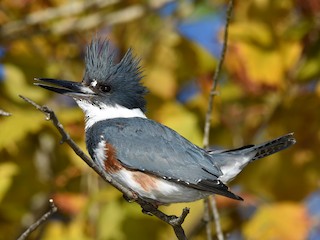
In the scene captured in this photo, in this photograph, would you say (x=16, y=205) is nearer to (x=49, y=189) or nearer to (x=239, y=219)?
(x=49, y=189)

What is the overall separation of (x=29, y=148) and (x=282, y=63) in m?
1.62

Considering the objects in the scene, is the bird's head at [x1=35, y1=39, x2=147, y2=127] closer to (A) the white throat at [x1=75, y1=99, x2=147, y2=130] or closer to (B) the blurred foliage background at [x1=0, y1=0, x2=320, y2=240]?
(A) the white throat at [x1=75, y1=99, x2=147, y2=130]

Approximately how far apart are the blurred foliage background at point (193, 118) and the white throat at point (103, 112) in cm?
44

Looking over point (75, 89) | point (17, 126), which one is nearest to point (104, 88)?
point (75, 89)

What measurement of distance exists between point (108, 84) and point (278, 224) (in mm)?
1213

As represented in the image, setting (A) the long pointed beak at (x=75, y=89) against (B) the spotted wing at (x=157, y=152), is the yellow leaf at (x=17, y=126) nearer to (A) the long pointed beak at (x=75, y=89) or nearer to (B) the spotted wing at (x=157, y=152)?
(A) the long pointed beak at (x=75, y=89)

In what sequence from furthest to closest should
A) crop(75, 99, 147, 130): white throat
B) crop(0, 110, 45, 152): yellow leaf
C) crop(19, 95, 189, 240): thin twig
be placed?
crop(0, 110, 45, 152): yellow leaf, crop(75, 99, 147, 130): white throat, crop(19, 95, 189, 240): thin twig

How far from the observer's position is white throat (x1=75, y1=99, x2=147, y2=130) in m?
3.82

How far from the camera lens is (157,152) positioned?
3531 millimetres

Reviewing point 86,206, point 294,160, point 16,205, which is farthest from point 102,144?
point 294,160

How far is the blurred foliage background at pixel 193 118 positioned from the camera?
4332 mm

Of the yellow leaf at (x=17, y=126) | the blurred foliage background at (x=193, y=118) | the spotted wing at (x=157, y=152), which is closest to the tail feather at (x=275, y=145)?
the spotted wing at (x=157, y=152)

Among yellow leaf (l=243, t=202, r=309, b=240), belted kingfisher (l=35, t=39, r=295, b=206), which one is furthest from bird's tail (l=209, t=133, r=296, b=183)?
yellow leaf (l=243, t=202, r=309, b=240)

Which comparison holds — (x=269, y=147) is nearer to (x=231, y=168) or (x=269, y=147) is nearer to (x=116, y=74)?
(x=231, y=168)
